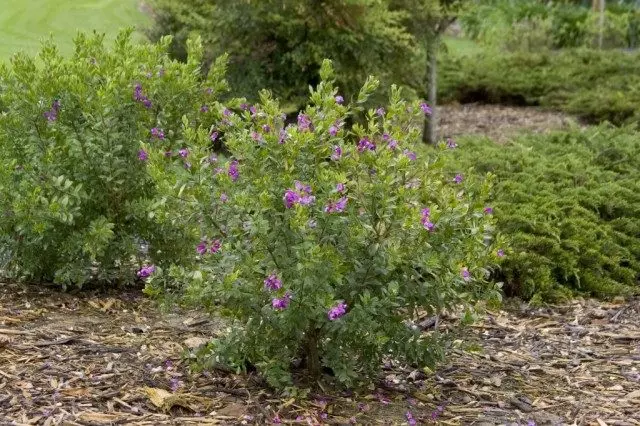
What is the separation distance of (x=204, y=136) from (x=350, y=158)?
0.55m

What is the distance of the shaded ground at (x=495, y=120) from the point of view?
472 inches

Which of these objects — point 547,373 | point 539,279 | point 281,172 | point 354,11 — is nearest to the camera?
point 281,172

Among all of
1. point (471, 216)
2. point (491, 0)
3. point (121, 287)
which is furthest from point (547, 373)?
point (491, 0)

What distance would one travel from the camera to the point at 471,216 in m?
3.50

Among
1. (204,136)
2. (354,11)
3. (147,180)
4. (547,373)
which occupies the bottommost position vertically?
(547,373)

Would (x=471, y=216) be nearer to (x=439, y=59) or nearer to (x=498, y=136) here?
(x=498, y=136)

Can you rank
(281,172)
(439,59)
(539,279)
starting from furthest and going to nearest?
1. (439,59)
2. (539,279)
3. (281,172)

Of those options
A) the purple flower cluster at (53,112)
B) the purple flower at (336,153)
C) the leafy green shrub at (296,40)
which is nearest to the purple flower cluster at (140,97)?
the purple flower cluster at (53,112)

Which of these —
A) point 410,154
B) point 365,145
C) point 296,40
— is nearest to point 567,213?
point 410,154

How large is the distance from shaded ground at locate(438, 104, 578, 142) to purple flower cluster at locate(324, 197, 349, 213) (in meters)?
8.17

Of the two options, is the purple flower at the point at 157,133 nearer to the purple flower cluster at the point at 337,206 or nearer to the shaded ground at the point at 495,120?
the purple flower cluster at the point at 337,206

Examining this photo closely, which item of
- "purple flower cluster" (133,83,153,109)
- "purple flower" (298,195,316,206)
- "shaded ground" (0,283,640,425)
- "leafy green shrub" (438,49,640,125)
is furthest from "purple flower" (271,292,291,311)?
"leafy green shrub" (438,49,640,125)

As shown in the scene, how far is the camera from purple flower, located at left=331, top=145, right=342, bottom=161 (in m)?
3.39

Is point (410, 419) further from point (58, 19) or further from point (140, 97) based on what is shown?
point (58, 19)
